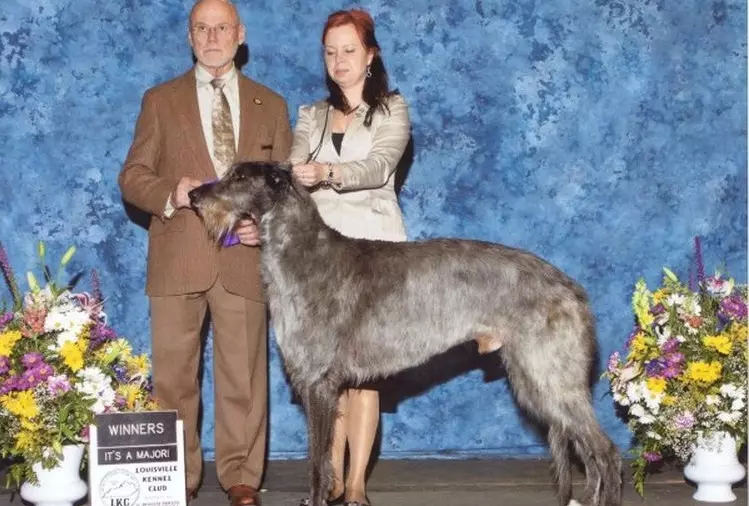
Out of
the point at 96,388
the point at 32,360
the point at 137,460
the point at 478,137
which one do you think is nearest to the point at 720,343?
the point at 478,137

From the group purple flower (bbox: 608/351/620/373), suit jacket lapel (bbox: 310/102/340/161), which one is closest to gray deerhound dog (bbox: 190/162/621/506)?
suit jacket lapel (bbox: 310/102/340/161)

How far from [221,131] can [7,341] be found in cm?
130

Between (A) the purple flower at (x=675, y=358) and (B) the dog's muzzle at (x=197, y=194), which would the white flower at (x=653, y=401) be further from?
(B) the dog's muzzle at (x=197, y=194)

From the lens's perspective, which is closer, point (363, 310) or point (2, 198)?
point (363, 310)

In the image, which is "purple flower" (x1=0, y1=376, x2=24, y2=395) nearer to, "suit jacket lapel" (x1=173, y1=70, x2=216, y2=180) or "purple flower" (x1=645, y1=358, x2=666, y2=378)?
"suit jacket lapel" (x1=173, y1=70, x2=216, y2=180)

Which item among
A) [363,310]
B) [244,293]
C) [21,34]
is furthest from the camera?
[21,34]

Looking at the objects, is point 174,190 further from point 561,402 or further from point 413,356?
point 561,402

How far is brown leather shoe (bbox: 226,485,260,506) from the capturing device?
5.69 m

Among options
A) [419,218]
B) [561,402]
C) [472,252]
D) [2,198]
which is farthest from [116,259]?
[561,402]

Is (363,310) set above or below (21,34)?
below

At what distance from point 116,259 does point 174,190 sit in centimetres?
122

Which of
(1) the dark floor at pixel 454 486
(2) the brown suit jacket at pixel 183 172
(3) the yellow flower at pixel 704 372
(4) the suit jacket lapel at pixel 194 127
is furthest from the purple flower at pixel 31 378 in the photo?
(3) the yellow flower at pixel 704 372

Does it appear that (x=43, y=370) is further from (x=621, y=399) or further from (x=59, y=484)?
(x=621, y=399)

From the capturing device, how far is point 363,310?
17.3 ft
